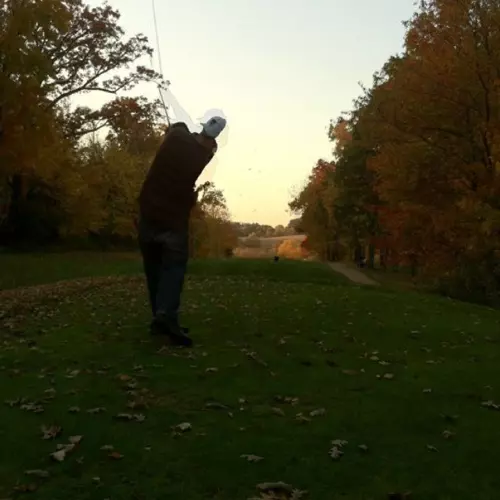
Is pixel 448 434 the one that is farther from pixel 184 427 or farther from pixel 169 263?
pixel 169 263

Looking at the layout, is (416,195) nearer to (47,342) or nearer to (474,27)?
(474,27)

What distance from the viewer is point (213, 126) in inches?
307

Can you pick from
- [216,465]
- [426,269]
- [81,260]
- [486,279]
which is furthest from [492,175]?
[81,260]

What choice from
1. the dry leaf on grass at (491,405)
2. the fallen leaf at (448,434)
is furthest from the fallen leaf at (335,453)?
the dry leaf on grass at (491,405)

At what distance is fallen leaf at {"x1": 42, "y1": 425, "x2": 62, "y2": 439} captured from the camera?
473 centimetres

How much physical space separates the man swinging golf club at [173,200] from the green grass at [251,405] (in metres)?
0.62

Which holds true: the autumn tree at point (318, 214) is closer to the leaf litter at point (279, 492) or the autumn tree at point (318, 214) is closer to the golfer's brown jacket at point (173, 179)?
the golfer's brown jacket at point (173, 179)

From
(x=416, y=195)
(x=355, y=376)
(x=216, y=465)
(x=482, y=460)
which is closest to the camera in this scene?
(x=216, y=465)

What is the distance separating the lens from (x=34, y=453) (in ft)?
14.5

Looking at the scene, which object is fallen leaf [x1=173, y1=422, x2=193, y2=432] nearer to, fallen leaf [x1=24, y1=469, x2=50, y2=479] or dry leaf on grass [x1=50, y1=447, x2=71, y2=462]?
dry leaf on grass [x1=50, y1=447, x2=71, y2=462]

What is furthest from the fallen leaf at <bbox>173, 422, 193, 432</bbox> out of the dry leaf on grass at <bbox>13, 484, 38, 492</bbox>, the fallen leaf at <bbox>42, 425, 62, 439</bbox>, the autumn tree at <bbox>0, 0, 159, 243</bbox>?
the autumn tree at <bbox>0, 0, 159, 243</bbox>

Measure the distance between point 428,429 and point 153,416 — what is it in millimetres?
1972

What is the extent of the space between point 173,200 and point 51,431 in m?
3.52

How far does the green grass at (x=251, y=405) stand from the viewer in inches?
160
